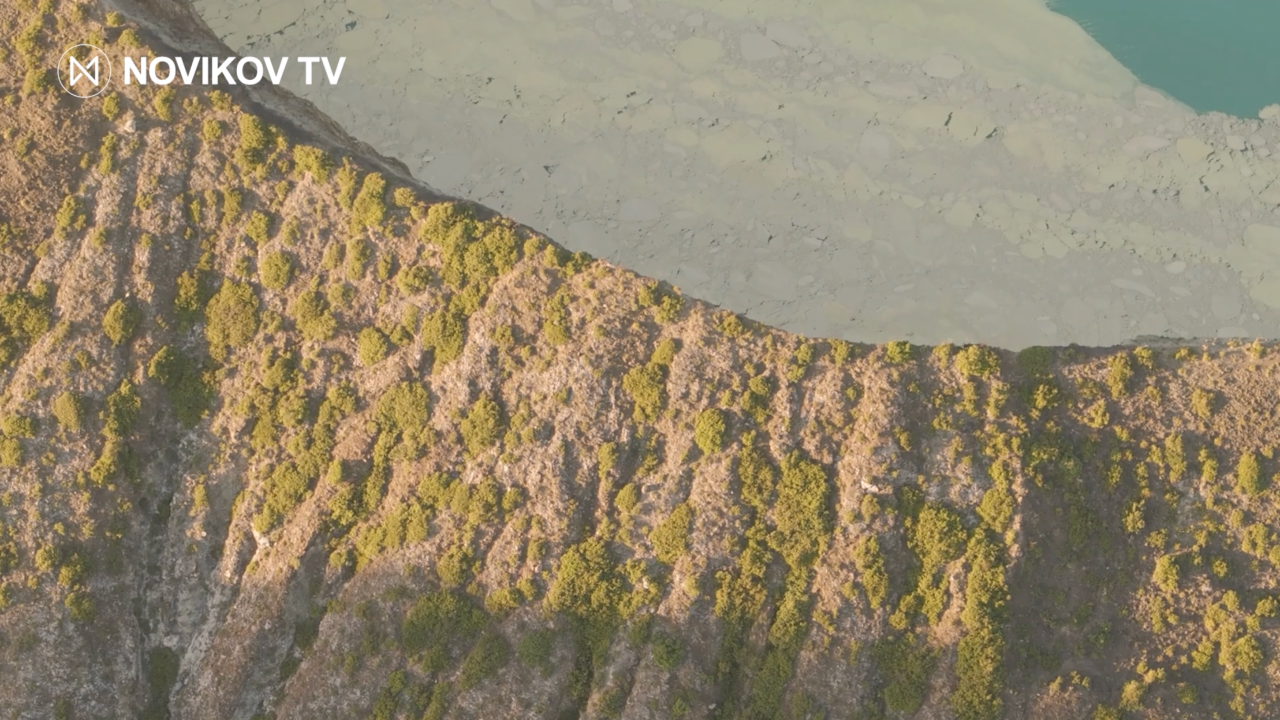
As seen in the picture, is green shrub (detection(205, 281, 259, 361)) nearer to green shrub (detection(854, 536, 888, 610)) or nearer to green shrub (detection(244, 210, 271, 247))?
green shrub (detection(244, 210, 271, 247))

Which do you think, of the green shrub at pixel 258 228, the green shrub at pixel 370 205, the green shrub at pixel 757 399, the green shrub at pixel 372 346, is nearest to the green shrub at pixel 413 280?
the green shrub at pixel 372 346

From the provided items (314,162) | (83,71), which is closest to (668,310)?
(314,162)

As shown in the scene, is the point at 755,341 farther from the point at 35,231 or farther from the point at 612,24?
the point at 35,231

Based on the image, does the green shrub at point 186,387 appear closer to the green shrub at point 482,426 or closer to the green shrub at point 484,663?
the green shrub at point 482,426

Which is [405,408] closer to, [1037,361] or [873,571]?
[873,571]

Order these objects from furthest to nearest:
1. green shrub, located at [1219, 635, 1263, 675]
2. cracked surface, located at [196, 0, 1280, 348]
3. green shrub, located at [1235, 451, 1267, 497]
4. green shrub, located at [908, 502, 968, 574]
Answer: cracked surface, located at [196, 0, 1280, 348] → green shrub, located at [1235, 451, 1267, 497] → green shrub, located at [908, 502, 968, 574] → green shrub, located at [1219, 635, 1263, 675]

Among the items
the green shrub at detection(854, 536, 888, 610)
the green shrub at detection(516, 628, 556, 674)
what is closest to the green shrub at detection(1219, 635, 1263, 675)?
the green shrub at detection(854, 536, 888, 610)
